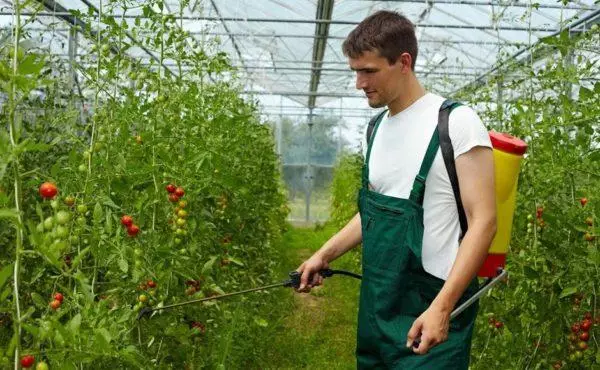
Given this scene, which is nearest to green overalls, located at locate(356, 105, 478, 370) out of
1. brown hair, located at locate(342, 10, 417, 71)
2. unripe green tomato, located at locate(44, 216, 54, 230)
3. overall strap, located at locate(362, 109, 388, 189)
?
overall strap, located at locate(362, 109, 388, 189)

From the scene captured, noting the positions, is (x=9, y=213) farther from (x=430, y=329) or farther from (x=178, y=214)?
(x=178, y=214)

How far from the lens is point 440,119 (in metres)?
2.18

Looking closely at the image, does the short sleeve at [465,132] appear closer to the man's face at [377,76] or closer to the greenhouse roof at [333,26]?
the man's face at [377,76]

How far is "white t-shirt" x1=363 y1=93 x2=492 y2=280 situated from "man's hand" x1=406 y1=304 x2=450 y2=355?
203 millimetres

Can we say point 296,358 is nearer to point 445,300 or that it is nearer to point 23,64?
point 445,300

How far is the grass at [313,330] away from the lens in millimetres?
5098

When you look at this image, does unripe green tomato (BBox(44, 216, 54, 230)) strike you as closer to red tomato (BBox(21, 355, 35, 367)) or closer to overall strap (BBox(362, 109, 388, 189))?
red tomato (BBox(21, 355, 35, 367))

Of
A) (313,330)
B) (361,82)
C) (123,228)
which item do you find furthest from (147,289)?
(313,330)

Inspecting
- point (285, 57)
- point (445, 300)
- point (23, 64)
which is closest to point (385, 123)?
point (445, 300)

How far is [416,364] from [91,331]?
0.89 m

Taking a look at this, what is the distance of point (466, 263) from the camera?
2039 mm

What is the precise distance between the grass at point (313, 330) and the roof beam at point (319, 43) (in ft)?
9.38

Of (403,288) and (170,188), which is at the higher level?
(170,188)

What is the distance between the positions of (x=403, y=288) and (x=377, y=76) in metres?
0.59
